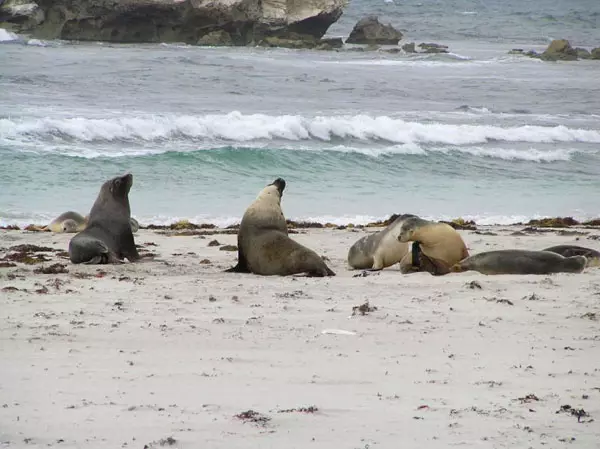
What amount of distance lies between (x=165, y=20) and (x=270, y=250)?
35178 millimetres

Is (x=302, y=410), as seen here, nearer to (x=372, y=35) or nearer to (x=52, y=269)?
(x=52, y=269)

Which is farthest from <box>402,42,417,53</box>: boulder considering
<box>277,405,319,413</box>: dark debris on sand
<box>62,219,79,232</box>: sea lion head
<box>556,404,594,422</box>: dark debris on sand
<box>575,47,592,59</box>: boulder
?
<box>277,405,319,413</box>: dark debris on sand

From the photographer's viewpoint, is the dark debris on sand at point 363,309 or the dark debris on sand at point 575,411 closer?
the dark debris on sand at point 575,411

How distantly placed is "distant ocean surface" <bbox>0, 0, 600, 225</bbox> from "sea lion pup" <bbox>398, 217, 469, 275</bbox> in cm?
454

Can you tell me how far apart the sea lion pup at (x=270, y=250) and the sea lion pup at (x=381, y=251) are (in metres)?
0.53

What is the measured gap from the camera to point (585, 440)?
4.03 m

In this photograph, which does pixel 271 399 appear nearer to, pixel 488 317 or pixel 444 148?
pixel 488 317

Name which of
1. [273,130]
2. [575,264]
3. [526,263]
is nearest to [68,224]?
[526,263]

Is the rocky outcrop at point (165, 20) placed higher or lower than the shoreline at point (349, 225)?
higher

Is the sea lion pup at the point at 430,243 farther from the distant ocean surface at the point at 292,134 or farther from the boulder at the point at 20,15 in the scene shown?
the boulder at the point at 20,15

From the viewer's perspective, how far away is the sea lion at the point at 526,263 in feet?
26.7

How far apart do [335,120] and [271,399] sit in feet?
58.9

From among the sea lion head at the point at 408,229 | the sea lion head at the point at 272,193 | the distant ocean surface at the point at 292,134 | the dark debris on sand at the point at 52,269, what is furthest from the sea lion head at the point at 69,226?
the sea lion head at the point at 408,229

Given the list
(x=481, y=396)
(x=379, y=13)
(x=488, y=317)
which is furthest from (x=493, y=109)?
(x=379, y=13)
